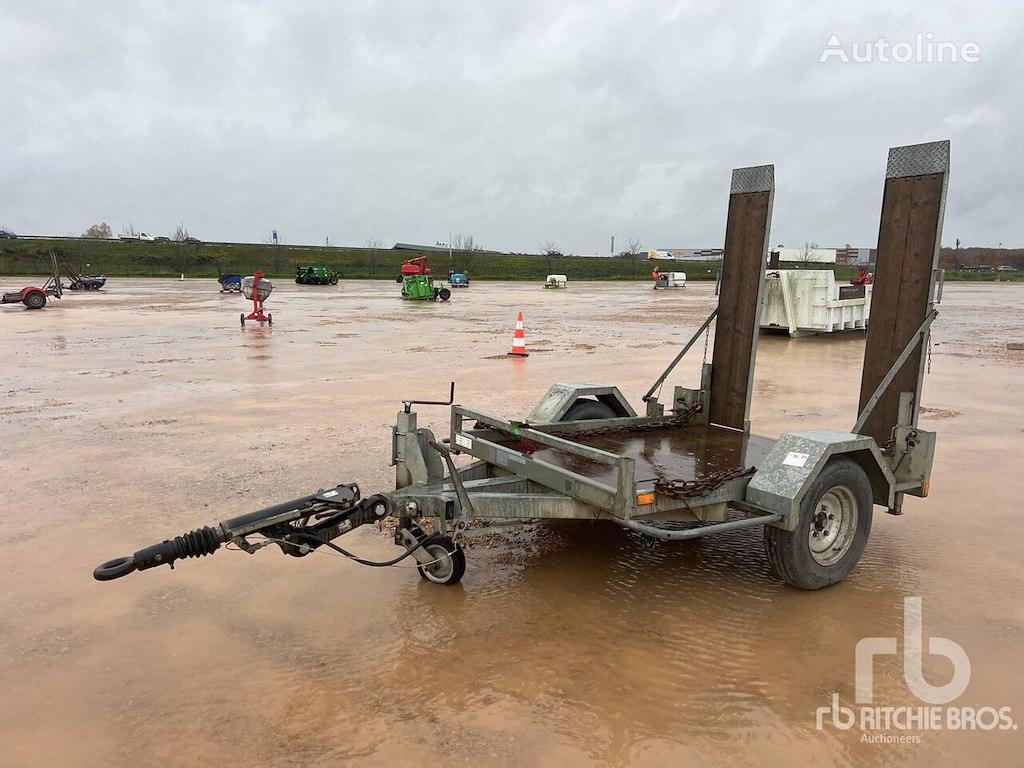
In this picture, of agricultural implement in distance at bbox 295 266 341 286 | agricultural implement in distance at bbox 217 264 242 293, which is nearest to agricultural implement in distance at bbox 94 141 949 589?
agricultural implement in distance at bbox 217 264 242 293

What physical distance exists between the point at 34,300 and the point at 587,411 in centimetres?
2699

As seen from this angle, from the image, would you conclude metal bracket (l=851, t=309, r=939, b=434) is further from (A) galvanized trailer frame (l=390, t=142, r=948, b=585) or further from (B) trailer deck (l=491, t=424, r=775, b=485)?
(B) trailer deck (l=491, t=424, r=775, b=485)

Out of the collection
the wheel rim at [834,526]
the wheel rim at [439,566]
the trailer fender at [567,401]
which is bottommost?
the wheel rim at [439,566]

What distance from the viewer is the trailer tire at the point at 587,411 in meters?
5.87

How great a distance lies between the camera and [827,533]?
450cm

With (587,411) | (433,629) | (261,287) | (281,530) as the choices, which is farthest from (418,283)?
(281,530)

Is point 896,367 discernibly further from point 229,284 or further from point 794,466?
point 229,284

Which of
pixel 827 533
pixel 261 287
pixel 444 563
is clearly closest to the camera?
pixel 444 563

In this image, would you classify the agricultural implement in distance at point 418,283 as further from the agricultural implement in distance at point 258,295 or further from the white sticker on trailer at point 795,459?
the white sticker on trailer at point 795,459

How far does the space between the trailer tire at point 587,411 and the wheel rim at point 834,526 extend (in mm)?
1980

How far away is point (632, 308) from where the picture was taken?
31.2 meters

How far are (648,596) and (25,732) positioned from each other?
120 inches
